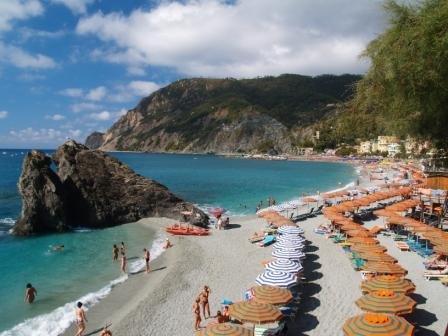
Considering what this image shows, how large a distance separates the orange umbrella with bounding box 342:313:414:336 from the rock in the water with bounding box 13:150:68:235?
27400 millimetres

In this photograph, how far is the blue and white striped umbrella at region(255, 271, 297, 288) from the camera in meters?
15.5

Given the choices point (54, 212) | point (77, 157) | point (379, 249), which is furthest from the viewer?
point (77, 157)

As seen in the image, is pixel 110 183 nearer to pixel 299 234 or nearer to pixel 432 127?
pixel 299 234

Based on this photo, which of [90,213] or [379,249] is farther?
[90,213]

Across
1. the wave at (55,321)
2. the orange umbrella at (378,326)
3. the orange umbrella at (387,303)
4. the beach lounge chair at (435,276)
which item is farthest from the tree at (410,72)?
the wave at (55,321)

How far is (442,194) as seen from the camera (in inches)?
1115

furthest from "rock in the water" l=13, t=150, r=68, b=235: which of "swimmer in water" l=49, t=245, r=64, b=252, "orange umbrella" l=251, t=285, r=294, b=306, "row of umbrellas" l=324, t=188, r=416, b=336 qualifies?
"orange umbrella" l=251, t=285, r=294, b=306

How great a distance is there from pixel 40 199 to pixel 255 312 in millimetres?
26364

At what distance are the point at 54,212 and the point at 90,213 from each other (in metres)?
3.35

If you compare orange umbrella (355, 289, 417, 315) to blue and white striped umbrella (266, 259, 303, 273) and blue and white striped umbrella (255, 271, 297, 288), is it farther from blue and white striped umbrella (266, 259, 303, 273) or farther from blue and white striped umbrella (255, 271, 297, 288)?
blue and white striped umbrella (266, 259, 303, 273)

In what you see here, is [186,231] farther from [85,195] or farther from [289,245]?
[85,195]

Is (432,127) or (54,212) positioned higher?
(432,127)

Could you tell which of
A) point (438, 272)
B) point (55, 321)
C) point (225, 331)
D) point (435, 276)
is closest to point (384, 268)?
point (435, 276)

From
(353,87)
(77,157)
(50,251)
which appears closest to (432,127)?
(353,87)
